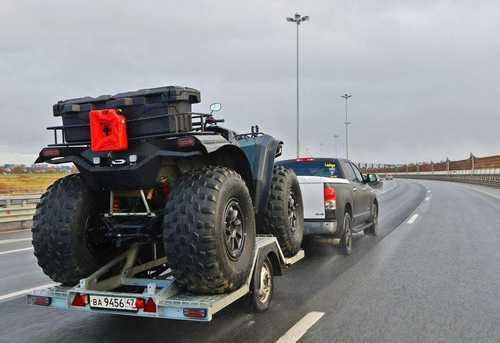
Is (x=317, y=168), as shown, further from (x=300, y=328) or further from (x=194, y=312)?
(x=194, y=312)

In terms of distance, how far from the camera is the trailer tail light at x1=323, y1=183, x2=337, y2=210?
Result: 8.84 metres

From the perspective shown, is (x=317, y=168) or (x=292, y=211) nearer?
(x=292, y=211)

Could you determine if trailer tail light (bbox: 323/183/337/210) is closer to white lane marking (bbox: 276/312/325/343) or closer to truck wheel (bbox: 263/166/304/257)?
truck wheel (bbox: 263/166/304/257)

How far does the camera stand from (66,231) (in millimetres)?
4961

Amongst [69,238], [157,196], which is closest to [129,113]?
[157,196]

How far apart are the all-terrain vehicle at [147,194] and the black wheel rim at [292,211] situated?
4.42ft

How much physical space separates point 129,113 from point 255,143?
1805 mm

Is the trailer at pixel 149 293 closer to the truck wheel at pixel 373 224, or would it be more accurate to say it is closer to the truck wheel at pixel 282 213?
the truck wheel at pixel 282 213

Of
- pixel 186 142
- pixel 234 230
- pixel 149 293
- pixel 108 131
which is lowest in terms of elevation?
pixel 149 293

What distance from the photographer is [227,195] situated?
472cm

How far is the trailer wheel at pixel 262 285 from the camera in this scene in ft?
17.8

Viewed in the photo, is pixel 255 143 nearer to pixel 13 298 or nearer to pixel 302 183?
pixel 302 183

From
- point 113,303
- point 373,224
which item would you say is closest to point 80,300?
point 113,303

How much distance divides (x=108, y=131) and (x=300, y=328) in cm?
265
